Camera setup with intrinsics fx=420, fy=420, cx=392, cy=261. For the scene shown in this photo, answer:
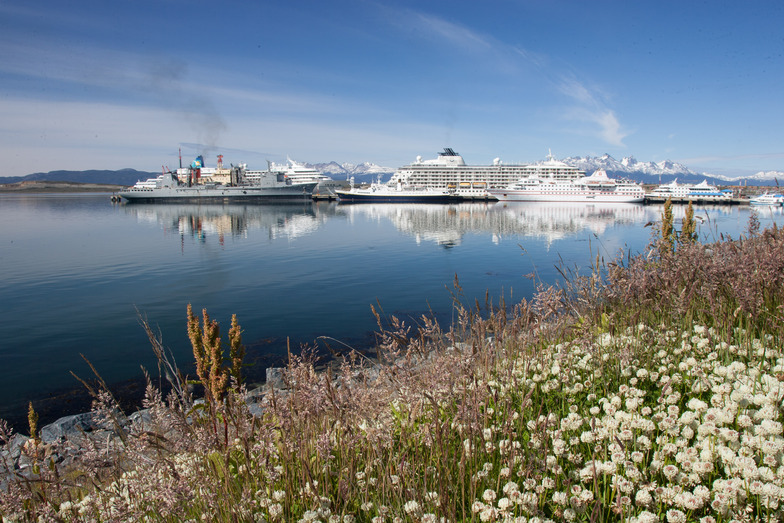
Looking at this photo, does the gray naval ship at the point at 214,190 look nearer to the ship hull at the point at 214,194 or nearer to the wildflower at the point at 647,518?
the ship hull at the point at 214,194

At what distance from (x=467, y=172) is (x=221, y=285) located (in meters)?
107

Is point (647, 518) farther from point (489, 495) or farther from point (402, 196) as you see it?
point (402, 196)

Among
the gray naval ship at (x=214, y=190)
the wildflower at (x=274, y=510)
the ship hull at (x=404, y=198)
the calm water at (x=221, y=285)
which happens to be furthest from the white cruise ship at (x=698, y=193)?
the wildflower at (x=274, y=510)

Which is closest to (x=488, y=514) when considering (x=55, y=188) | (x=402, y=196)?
(x=402, y=196)

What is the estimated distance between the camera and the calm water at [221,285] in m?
9.48

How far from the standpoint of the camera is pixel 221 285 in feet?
53.2

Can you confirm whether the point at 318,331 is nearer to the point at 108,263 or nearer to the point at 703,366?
the point at 703,366

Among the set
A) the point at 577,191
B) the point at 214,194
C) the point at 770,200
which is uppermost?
the point at 214,194

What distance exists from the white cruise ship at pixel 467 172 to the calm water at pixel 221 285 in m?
81.3

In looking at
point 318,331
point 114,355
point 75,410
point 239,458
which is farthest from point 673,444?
point 114,355

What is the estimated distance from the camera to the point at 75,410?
727 centimetres

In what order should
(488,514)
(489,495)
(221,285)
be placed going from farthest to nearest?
(221,285) < (489,495) < (488,514)

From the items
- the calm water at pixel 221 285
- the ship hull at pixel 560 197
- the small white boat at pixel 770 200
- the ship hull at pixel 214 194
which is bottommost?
the calm water at pixel 221 285

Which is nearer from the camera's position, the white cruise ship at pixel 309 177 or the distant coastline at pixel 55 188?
the white cruise ship at pixel 309 177
